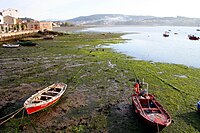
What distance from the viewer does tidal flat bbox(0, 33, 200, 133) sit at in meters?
14.5

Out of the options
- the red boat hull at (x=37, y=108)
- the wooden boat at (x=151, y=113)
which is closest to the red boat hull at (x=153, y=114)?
the wooden boat at (x=151, y=113)

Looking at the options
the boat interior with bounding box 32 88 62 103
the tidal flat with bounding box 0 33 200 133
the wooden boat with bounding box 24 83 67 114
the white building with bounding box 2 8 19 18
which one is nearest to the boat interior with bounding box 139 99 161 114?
the tidal flat with bounding box 0 33 200 133

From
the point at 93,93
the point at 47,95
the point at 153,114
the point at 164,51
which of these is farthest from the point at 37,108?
the point at 164,51

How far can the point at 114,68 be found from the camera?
30422 millimetres

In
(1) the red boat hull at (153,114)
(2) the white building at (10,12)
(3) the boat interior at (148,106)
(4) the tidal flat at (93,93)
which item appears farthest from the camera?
(2) the white building at (10,12)

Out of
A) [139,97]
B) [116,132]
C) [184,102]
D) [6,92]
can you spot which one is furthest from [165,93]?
[6,92]

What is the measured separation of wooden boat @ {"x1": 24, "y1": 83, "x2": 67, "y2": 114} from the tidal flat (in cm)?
46

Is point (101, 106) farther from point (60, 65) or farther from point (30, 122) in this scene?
point (60, 65)

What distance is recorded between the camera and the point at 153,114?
14617 millimetres

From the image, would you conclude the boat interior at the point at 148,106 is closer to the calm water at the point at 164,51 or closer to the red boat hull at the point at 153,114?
the red boat hull at the point at 153,114

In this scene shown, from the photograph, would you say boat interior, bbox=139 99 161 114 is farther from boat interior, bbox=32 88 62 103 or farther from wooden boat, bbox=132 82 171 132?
boat interior, bbox=32 88 62 103

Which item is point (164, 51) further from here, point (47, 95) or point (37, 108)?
point (37, 108)

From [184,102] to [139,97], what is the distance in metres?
4.60

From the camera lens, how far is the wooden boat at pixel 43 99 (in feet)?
51.1
